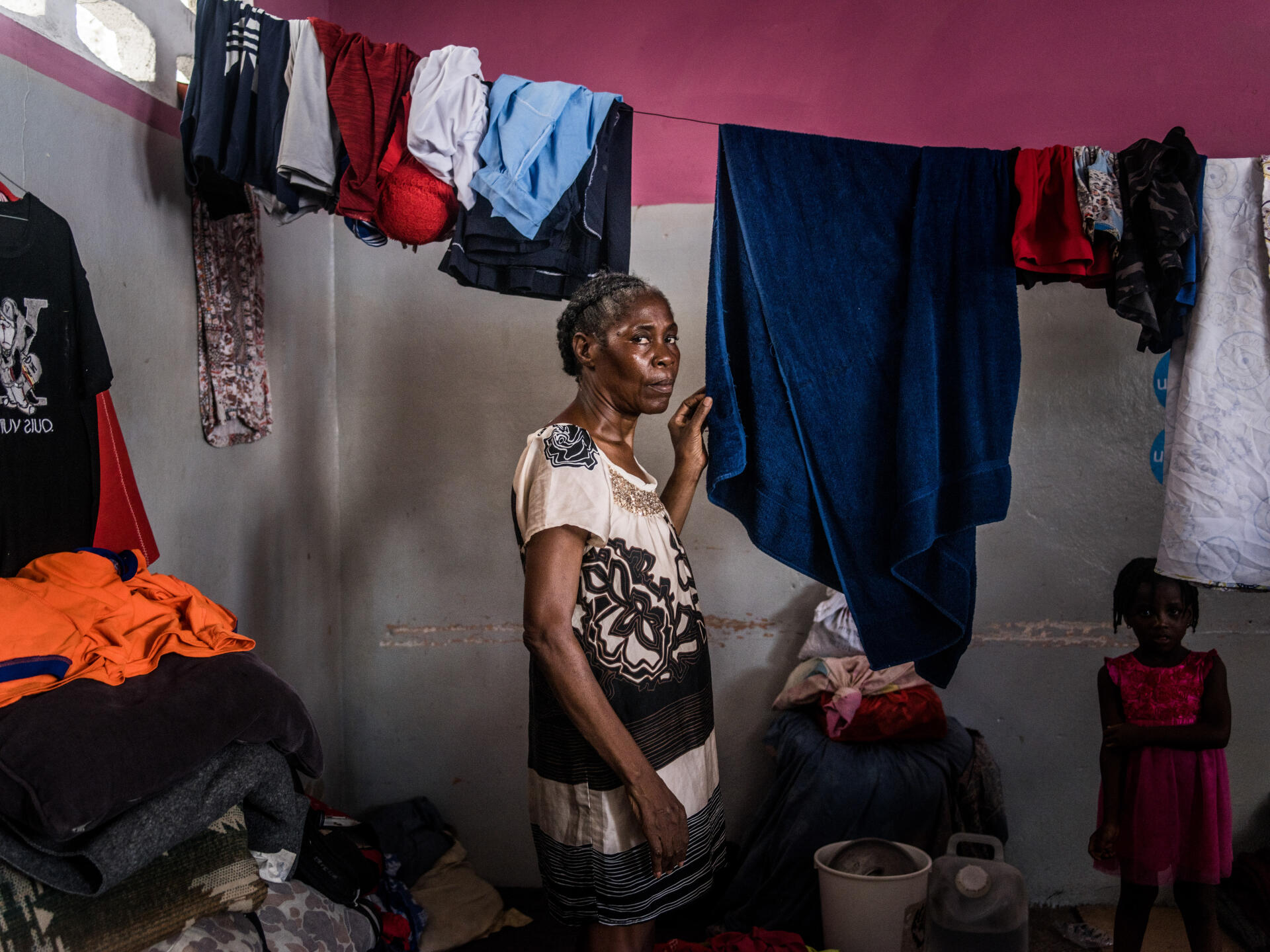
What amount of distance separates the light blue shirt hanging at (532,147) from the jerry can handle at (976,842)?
216 centimetres

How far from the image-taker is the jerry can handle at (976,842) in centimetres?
283

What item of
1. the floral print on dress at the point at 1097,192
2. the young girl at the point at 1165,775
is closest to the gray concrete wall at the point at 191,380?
the floral print on dress at the point at 1097,192

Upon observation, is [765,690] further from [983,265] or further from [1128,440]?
[983,265]

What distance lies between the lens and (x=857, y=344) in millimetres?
2053

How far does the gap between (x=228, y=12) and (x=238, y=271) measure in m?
0.80

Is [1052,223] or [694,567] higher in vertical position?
[1052,223]

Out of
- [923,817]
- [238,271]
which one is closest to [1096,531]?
[923,817]

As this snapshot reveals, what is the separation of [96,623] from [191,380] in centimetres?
120

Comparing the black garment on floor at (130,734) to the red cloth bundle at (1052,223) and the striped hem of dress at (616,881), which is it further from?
the red cloth bundle at (1052,223)

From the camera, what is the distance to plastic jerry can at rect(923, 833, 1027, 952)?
2543mm

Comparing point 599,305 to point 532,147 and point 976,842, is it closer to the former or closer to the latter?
point 532,147

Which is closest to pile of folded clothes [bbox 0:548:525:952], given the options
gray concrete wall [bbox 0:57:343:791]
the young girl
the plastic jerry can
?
gray concrete wall [bbox 0:57:343:791]

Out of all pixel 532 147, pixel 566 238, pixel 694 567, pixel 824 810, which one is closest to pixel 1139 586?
pixel 824 810

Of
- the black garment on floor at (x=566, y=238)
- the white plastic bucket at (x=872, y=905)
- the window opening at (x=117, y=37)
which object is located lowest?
the white plastic bucket at (x=872, y=905)
